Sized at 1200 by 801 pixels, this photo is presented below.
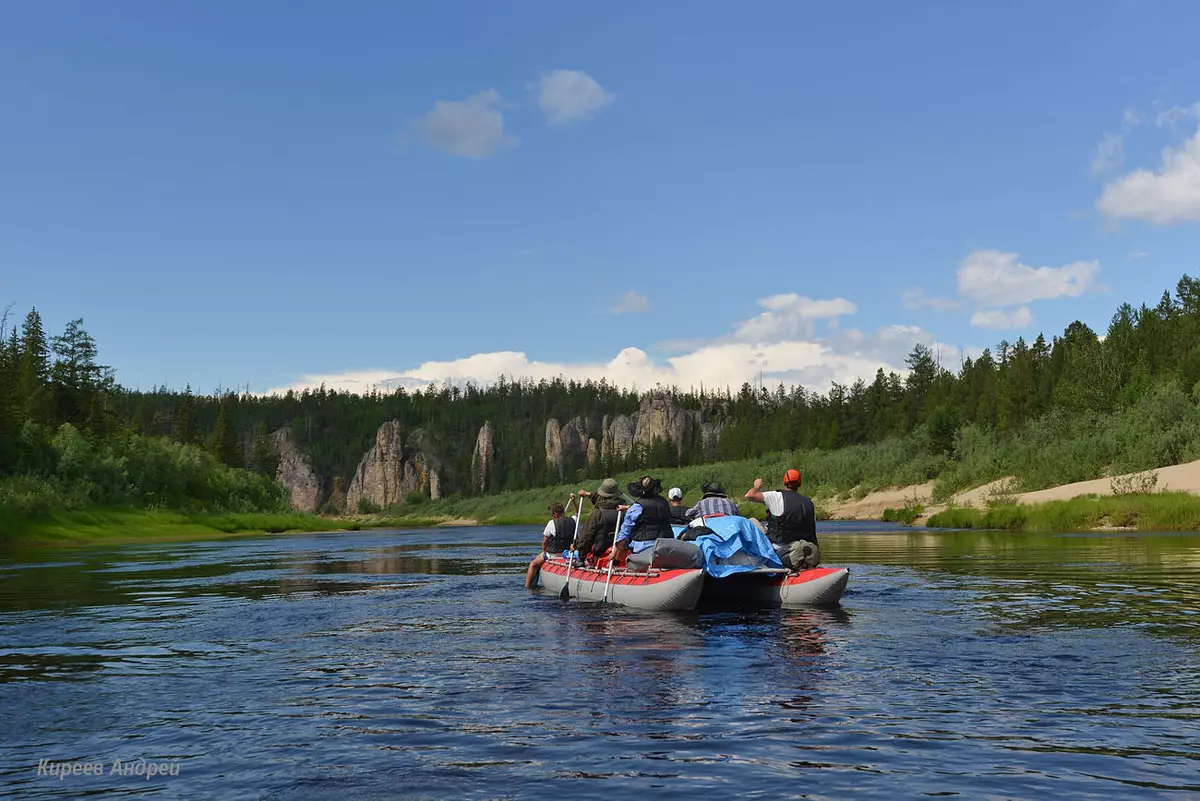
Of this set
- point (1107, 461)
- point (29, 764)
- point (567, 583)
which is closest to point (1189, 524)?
point (1107, 461)

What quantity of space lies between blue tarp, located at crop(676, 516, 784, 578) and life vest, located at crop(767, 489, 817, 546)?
0.53 metres

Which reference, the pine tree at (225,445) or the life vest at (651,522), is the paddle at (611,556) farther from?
the pine tree at (225,445)

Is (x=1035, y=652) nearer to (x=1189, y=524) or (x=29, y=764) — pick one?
(x=29, y=764)

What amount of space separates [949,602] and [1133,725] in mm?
11093

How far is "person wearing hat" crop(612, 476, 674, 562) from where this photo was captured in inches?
818

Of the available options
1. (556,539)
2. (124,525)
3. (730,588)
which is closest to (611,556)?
(730,588)

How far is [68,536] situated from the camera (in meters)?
59.6

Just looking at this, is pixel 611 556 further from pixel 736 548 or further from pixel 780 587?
pixel 780 587

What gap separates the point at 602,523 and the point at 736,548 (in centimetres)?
411

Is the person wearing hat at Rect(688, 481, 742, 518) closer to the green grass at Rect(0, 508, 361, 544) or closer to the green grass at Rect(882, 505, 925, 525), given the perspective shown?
the green grass at Rect(0, 508, 361, 544)

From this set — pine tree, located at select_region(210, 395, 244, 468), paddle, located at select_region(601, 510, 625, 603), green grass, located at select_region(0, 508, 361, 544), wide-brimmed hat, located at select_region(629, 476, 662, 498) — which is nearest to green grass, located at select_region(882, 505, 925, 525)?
green grass, located at select_region(0, 508, 361, 544)

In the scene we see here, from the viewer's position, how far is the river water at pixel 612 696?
8172 millimetres

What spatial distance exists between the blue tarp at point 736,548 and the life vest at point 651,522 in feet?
5.04

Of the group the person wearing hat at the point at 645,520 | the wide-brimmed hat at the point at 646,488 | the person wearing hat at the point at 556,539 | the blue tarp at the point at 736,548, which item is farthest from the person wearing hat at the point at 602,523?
the blue tarp at the point at 736,548
